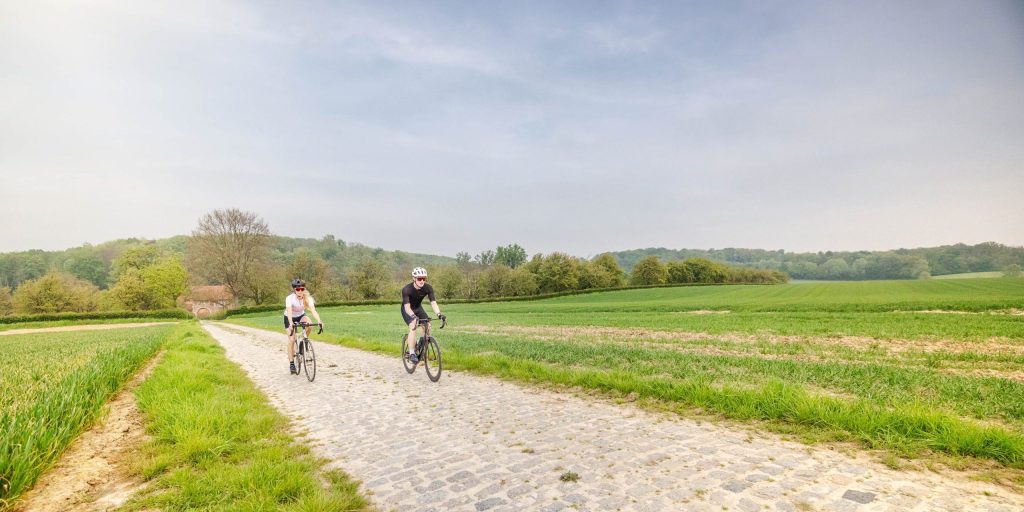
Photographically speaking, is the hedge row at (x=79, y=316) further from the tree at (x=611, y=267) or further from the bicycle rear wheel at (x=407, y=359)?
the tree at (x=611, y=267)

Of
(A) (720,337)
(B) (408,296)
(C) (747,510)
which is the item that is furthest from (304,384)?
(A) (720,337)

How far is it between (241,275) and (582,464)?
232ft

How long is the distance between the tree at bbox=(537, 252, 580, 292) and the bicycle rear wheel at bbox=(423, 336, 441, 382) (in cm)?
8137

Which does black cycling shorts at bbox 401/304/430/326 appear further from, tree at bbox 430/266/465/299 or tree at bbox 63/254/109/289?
tree at bbox 63/254/109/289

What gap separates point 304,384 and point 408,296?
347cm

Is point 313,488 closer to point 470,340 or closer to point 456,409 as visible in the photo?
point 456,409

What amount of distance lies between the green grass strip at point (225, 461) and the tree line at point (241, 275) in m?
63.3

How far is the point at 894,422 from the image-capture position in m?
5.47

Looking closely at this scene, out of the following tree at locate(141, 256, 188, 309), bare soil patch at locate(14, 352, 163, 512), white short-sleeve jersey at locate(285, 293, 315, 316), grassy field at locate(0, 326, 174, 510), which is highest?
tree at locate(141, 256, 188, 309)

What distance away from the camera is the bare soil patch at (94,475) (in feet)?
13.8

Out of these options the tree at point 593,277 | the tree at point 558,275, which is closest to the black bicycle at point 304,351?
the tree at point 558,275

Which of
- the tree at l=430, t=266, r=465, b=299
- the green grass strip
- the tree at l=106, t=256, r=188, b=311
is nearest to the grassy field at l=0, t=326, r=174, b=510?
the green grass strip

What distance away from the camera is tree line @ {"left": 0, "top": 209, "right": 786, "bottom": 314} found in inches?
2454

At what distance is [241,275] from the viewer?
6294 centimetres
